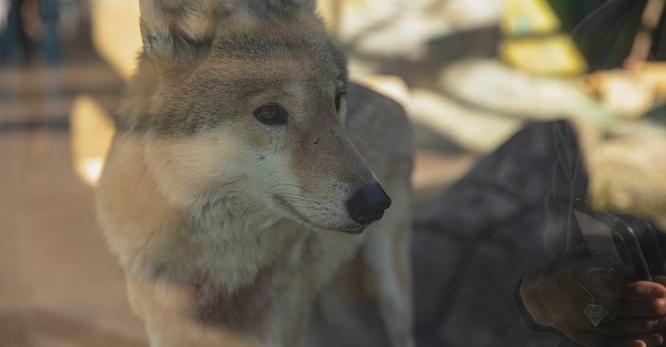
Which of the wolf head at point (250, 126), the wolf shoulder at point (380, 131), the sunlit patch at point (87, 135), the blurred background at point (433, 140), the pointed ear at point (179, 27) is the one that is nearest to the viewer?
the pointed ear at point (179, 27)

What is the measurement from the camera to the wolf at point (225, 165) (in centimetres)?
199

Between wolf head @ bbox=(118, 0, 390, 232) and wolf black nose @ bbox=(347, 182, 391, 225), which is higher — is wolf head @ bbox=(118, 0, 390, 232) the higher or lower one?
the higher one

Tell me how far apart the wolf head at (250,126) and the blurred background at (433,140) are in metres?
0.65

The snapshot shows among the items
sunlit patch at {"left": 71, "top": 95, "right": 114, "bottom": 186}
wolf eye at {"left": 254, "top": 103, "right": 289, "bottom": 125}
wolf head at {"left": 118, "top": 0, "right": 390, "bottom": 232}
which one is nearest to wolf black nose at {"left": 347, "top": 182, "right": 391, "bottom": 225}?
wolf head at {"left": 118, "top": 0, "right": 390, "bottom": 232}

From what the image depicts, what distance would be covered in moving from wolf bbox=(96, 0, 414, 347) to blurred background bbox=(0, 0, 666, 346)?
0.61 meters

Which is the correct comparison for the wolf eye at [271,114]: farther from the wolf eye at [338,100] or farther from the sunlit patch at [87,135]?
the sunlit patch at [87,135]

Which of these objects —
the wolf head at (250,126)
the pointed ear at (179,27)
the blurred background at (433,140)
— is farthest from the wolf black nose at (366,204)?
the blurred background at (433,140)

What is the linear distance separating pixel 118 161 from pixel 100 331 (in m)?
1.80

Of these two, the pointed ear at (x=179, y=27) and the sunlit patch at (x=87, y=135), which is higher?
the pointed ear at (x=179, y=27)

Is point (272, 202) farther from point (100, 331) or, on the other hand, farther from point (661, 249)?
point (100, 331)

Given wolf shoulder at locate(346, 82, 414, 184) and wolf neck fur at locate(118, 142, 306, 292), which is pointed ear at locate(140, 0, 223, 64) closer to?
wolf neck fur at locate(118, 142, 306, 292)

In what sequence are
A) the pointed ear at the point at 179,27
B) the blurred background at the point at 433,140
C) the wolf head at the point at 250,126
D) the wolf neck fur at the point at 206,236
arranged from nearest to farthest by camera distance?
the pointed ear at the point at 179,27 < the wolf head at the point at 250,126 < the wolf neck fur at the point at 206,236 < the blurred background at the point at 433,140

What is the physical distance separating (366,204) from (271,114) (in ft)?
0.98

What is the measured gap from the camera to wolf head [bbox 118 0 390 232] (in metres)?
1.98
